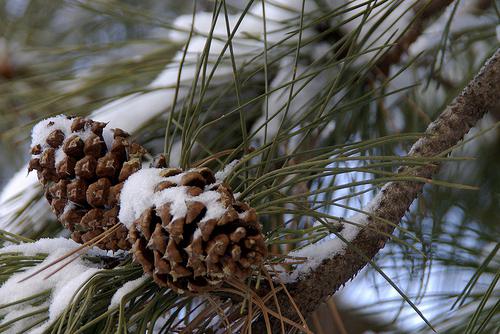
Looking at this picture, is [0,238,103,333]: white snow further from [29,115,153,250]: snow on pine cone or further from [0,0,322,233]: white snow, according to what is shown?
[0,0,322,233]: white snow

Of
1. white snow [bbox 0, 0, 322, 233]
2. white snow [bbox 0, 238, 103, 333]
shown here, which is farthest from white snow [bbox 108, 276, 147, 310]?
white snow [bbox 0, 0, 322, 233]

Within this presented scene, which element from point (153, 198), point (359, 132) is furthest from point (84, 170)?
point (359, 132)

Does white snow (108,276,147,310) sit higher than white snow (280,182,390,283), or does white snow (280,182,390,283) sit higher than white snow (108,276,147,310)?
white snow (280,182,390,283)

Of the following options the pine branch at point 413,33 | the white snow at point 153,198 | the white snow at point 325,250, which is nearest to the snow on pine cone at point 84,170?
the white snow at point 153,198

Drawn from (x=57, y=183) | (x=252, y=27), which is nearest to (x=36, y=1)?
(x=252, y=27)

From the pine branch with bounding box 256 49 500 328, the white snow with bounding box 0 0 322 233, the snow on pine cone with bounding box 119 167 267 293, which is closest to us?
the snow on pine cone with bounding box 119 167 267 293

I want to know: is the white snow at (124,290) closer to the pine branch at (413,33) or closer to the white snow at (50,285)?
the white snow at (50,285)

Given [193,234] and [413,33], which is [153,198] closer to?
[193,234]
